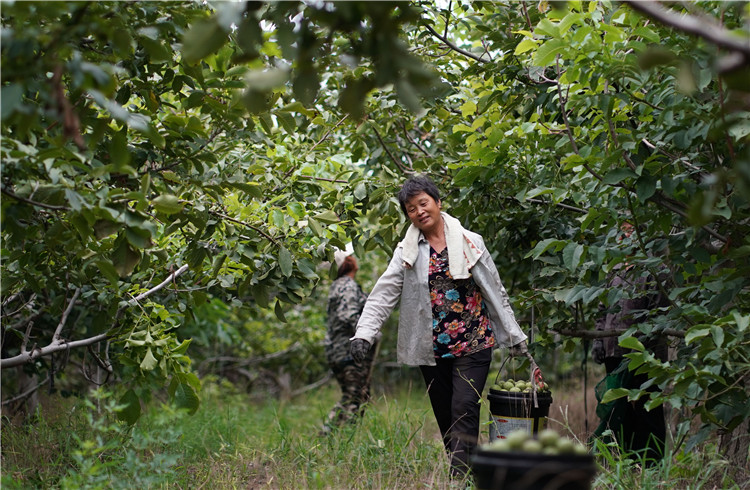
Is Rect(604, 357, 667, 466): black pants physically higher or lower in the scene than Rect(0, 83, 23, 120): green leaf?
lower

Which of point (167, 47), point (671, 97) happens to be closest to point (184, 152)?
point (167, 47)

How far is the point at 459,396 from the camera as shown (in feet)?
12.5

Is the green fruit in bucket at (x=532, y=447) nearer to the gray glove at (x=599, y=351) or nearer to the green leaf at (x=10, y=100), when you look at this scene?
the green leaf at (x=10, y=100)

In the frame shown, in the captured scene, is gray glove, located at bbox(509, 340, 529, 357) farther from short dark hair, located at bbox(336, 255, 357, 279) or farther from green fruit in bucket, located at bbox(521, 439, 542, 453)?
short dark hair, located at bbox(336, 255, 357, 279)

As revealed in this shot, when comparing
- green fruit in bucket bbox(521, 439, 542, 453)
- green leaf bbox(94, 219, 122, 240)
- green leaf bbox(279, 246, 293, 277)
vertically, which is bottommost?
green fruit in bucket bbox(521, 439, 542, 453)

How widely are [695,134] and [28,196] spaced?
248 centimetres

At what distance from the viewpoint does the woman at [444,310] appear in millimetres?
3854

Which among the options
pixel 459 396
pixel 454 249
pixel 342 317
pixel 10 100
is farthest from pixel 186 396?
pixel 342 317

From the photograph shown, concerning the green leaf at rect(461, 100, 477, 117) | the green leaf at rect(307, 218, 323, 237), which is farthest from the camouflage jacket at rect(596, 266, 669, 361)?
the green leaf at rect(307, 218, 323, 237)

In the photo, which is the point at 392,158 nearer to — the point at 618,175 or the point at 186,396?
the point at 618,175

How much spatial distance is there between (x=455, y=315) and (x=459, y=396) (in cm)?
42

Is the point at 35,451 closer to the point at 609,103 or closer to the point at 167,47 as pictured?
the point at 167,47

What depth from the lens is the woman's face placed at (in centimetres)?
398

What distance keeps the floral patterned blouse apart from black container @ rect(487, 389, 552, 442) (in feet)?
0.96
